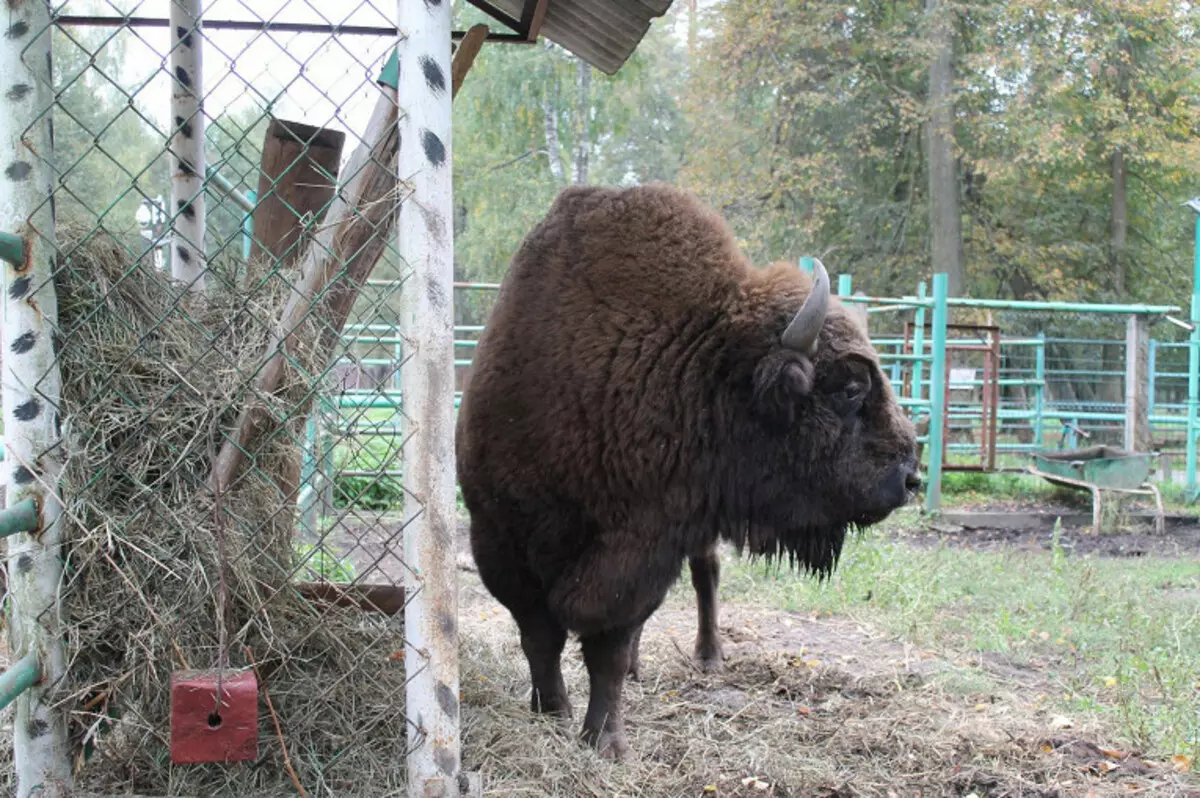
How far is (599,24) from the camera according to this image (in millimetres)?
4949

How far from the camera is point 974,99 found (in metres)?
21.2

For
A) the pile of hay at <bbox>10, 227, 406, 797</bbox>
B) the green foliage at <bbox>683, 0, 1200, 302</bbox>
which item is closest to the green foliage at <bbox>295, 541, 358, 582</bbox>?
the pile of hay at <bbox>10, 227, 406, 797</bbox>

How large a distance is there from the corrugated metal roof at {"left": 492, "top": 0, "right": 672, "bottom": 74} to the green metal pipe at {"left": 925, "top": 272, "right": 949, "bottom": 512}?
7.14 m

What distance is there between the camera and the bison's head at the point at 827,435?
3.87m

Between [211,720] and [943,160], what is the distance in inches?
802

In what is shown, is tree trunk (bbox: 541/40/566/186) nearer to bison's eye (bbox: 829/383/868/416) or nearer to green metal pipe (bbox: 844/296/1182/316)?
green metal pipe (bbox: 844/296/1182/316)

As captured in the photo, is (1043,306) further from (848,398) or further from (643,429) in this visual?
(643,429)

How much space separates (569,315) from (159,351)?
5.04 ft

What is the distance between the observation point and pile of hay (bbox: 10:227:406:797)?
2.89 m

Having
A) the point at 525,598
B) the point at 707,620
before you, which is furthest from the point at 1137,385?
the point at 525,598

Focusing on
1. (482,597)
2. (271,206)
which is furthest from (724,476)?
(482,597)

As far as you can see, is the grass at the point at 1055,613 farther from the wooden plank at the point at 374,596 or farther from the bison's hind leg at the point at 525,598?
the wooden plank at the point at 374,596

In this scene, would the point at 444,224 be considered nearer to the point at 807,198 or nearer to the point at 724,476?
the point at 724,476

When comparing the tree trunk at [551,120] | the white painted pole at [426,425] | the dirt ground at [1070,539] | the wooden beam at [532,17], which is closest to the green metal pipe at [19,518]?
the white painted pole at [426,425]
